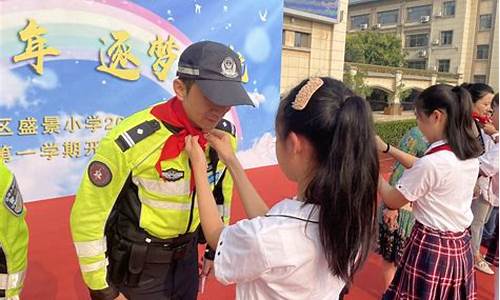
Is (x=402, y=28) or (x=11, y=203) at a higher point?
(x=402, y=28)

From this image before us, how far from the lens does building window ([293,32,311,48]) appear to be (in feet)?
28.1

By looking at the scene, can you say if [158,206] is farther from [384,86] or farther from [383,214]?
[384,86]

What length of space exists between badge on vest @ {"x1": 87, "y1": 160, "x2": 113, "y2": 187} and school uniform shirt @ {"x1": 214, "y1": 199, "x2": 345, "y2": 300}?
1.39ft

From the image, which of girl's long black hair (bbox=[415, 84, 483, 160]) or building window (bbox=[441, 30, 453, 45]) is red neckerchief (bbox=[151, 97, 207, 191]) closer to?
girl's long black hair (bbox=[415, 84, 483, 160])

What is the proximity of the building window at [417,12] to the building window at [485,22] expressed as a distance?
3671 mm

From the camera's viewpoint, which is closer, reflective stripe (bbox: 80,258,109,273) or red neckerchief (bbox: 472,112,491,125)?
reflective stripe (bbox: 80,258,109,273)

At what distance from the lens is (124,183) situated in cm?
129

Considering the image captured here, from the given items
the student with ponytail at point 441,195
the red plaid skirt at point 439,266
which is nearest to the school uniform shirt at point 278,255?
the student with ponytail at point 441,195

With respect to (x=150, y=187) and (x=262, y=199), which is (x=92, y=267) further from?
(x=262, y=199)

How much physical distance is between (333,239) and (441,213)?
1191 millimetres

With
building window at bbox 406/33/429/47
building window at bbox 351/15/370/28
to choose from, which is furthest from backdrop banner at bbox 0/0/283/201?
building window at bbox 351/15/370/28

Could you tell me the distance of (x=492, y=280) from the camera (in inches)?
131

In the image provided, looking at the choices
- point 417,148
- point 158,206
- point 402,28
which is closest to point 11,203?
point 158,206

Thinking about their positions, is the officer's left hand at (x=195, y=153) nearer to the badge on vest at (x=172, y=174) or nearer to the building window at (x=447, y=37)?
the badge on vest at (x=172, y=174)
